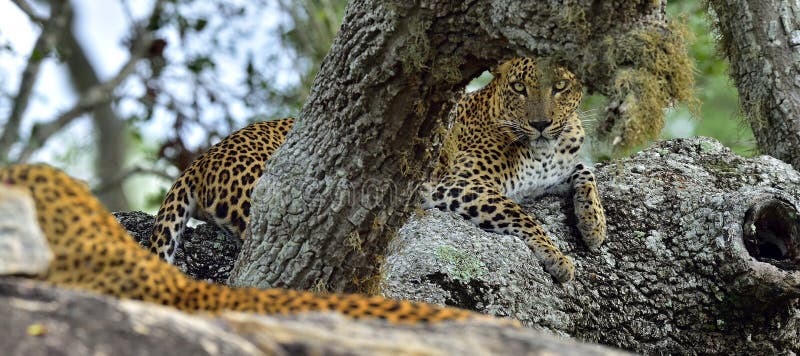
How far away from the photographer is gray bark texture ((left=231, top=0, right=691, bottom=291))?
17.9 ft

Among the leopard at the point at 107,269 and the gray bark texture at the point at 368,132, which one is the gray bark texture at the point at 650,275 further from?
the leopard at the point at 107,269

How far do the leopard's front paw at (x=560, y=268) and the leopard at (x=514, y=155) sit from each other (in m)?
0.68

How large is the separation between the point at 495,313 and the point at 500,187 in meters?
2.72

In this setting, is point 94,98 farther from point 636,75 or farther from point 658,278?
point 636,75

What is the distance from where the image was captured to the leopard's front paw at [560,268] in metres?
7.61

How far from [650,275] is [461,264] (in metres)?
1.47

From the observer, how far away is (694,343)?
24.2 ft

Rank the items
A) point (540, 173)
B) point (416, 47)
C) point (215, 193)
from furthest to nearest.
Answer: point (540, 173)
point (215, 193)
point (416, 47)

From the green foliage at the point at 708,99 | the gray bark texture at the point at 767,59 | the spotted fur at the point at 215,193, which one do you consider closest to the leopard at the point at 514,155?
the gray bark texture at the point at 767,59

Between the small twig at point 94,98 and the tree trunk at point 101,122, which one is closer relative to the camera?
the small twig at point 94,98

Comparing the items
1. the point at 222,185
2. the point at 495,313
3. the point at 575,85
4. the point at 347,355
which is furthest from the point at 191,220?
the point at 347,355

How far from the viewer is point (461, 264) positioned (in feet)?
23.7

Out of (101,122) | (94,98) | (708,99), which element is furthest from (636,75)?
(101,122)

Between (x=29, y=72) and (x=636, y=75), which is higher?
(x=29, y=72)
